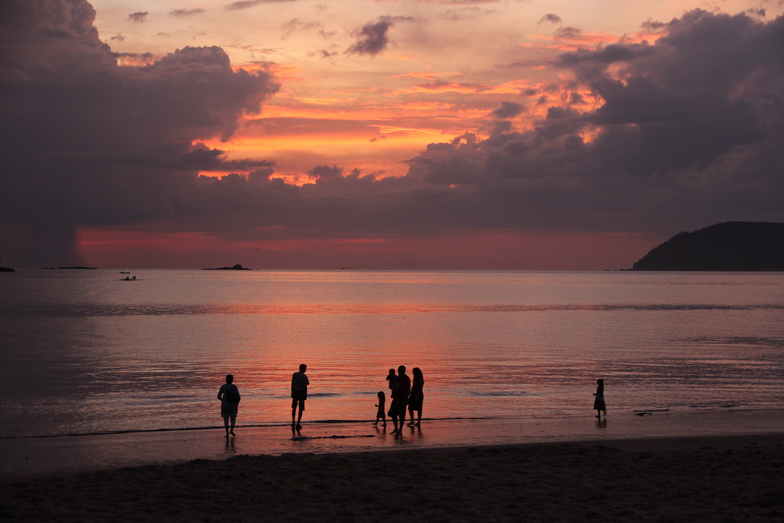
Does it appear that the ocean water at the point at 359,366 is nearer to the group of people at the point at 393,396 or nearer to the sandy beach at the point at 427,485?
the group of people at the point at 393,396

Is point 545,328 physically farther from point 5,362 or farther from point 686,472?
point 686,472

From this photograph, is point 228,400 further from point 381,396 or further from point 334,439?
point 381,396

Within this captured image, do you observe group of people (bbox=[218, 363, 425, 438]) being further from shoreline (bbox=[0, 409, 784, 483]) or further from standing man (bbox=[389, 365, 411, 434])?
shoreline (bbox=[0, 409, 784, 483])

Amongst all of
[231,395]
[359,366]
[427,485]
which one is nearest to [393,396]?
[231,395]

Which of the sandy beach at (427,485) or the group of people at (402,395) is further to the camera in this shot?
the group of people at (402,395)

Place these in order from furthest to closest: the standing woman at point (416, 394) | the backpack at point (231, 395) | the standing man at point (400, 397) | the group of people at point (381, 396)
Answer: the standing woman at point (416, 394) < the standing man at point (400, 397) < the group of people at point (381, 396) < the backpack at point (231, 395)

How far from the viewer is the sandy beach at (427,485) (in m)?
11.6

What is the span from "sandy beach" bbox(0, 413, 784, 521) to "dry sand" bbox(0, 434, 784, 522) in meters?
0.03

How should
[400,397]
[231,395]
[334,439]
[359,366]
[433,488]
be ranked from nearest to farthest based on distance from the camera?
[433,488], [231,395], [334,439], [400,397], [359,366]

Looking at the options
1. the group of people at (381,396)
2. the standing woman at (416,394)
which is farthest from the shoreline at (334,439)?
the standing woman at (416,394)

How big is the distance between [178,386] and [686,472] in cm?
2364

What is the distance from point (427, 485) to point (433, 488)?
0.26 metres

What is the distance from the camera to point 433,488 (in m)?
13.3

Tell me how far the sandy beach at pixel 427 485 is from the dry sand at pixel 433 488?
26mm
